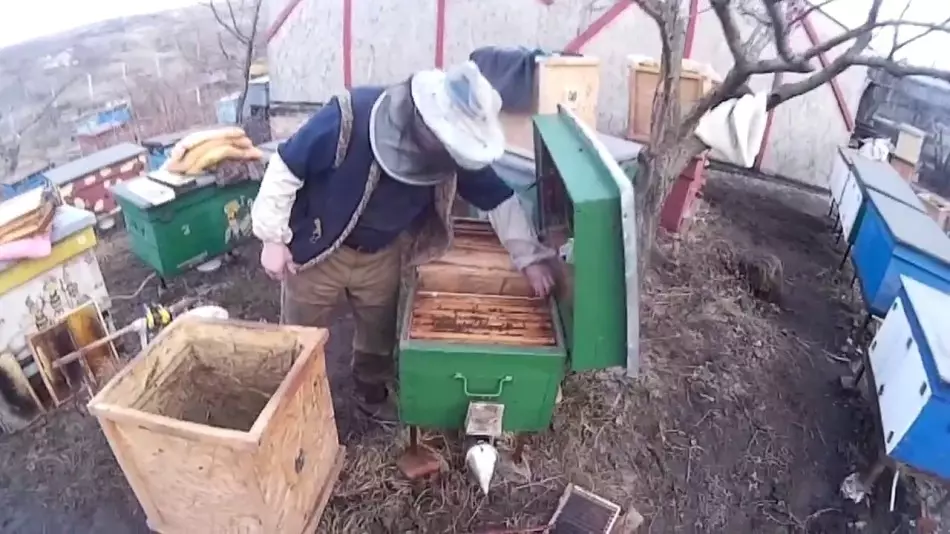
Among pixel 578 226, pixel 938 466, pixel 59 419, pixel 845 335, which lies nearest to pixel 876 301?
pixel 845 335

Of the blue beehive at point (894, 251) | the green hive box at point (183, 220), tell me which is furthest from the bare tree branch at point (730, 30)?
the green hive box at point (183, 220)

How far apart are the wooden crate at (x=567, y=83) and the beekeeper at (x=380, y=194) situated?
204 cm

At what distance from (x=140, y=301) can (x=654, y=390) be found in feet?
12.3

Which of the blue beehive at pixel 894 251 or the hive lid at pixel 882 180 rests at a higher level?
the hive lid at pixel 882 180

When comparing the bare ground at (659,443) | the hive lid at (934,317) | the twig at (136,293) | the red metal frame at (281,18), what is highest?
the red metal frame at (281,18)

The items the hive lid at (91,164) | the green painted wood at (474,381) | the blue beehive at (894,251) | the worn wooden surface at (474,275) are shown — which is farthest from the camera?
the hive lid at (91,164)

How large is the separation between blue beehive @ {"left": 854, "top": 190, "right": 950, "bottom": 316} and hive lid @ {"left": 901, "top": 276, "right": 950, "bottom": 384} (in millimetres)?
272

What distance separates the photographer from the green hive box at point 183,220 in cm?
460

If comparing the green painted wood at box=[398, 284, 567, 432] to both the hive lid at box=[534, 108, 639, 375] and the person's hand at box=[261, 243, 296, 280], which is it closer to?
the hive lid at box=[534, 108, 639, 375]

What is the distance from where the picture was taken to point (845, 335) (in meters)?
5.03

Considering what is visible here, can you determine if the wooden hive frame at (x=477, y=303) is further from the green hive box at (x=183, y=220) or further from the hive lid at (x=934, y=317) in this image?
the green hive box at (x=183, y=220)

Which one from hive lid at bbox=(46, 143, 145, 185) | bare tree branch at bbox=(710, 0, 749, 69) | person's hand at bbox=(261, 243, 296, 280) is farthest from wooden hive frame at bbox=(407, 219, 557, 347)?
hive lid at bbox=(46, 143, 145, 185)

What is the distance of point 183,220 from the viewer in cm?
479

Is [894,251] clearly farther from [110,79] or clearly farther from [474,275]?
[110,79]
